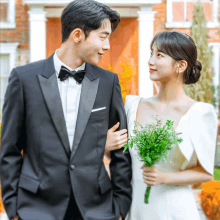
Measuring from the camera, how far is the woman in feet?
8.37

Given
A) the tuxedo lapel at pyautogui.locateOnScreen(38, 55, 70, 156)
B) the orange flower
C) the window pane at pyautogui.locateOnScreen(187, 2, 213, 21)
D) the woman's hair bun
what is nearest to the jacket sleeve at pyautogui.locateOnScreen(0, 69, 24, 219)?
the tuxedo lapel at pyautogui.locateOnScreen(38, 55, 70, 156)

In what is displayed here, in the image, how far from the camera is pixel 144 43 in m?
8.70

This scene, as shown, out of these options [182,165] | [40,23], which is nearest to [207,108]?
[182,165]

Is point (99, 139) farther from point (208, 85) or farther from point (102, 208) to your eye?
point (208, 85)

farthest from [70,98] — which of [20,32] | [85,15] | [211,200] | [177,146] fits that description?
[20,32]

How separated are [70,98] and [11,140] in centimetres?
49

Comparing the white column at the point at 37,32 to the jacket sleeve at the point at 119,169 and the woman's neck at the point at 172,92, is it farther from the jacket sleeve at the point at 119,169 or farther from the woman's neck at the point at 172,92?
the jacket sleeve at the point at 119,169

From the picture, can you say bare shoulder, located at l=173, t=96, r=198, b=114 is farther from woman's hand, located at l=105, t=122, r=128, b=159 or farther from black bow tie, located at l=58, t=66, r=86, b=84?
black bow tie, located at l=58, t=66, r=86, b=84

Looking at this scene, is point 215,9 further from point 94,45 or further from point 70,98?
point 70,98

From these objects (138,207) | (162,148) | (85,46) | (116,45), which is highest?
(116,45)

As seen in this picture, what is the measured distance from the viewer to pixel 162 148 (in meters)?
2.33

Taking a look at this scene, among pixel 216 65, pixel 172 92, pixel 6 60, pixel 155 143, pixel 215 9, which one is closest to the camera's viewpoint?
pixel 155 143

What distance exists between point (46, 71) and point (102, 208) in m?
1.05

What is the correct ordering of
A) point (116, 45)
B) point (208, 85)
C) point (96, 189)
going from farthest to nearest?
point (116, 45)
point (208, 85)
point (96, 189)
